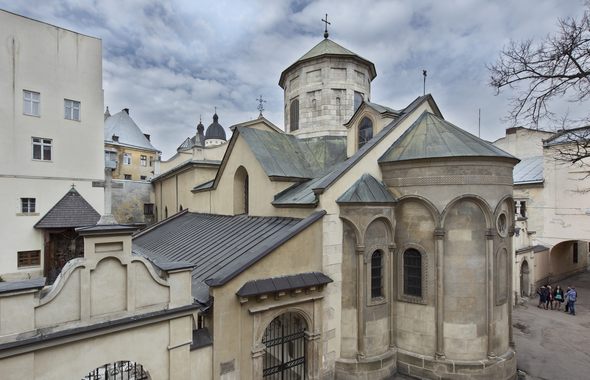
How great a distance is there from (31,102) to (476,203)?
22972 mm

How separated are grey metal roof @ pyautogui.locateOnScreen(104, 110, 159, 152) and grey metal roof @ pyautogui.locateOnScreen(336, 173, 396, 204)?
127ft

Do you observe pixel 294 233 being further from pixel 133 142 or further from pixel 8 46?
pixel 133 142

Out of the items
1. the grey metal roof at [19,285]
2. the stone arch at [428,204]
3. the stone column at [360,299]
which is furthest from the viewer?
the stone arch at [428,204]

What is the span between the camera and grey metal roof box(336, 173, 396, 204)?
33.3 ft

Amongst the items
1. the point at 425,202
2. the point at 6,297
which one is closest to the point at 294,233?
the point at 425,202

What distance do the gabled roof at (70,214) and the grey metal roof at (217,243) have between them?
14.9 ft

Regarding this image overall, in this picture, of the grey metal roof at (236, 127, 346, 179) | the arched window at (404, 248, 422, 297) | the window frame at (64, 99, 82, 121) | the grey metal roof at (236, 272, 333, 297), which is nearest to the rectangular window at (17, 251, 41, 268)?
the window frame at (64, 99, 82, 121)

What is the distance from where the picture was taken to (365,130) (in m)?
13.6

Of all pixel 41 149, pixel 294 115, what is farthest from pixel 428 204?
pixel 41 149

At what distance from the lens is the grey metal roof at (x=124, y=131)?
41719 mm

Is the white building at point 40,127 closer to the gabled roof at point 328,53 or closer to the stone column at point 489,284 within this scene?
the gabled roof at point 328,53

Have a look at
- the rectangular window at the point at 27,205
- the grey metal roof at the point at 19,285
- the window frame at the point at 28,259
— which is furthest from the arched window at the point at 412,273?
the rectangular window at the point at 27,205

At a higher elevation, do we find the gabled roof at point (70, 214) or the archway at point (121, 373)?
the gabled roof at point (70, 214)

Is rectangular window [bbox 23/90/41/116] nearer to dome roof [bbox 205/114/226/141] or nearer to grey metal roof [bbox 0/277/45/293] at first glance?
grey metal roof [bbox 0/277/45/293]
